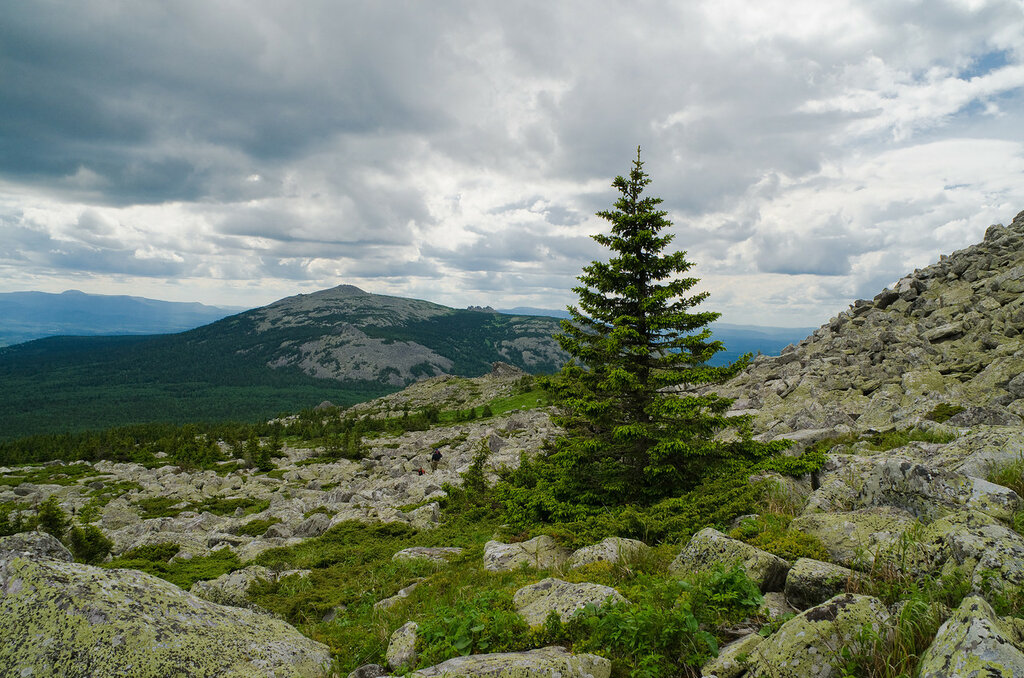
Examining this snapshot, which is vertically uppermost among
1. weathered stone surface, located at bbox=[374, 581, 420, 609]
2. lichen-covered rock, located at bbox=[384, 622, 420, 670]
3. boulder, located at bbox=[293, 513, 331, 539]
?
lichen-covered rock, located at bbox=[384, 622, 420, 670]

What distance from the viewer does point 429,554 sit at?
1546 centimetres

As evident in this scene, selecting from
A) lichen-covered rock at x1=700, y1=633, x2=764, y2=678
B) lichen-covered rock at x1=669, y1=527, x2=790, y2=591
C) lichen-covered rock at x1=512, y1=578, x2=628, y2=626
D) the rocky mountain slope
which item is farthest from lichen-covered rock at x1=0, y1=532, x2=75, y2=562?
lichen-covered rock at x1=700, y1=633, x2=764, y2=678

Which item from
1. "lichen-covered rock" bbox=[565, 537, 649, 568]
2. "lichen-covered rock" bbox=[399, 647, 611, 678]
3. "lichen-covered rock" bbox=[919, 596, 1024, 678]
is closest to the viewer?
"lichen-covered rock" bbox=[919, 596, 1024, 678]

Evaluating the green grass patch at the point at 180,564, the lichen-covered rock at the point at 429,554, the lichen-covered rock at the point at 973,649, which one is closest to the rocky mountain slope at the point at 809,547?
the lichen-covered rock at the point at 973,649

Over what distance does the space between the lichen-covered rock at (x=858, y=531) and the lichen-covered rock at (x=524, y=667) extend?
402 centimetres

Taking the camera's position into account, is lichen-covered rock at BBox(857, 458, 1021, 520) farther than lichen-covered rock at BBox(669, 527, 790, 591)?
Yes

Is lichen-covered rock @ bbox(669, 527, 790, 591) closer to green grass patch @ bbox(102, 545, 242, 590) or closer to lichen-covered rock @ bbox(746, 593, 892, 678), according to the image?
lichen-covered rock @ bbox(746, 593, 892, 678)

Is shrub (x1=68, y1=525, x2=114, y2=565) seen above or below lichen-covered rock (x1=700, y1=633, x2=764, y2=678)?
below

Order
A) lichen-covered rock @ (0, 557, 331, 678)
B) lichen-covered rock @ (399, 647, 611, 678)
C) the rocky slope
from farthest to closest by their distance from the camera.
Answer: the rocky slope, lichen-covered rock @ (0, 557, 331, 678), lichen-covered rock @ (399, 647, 611, 678)

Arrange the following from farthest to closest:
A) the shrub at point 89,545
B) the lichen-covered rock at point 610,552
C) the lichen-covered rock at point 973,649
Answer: the shrub at point 89,545 < the lichen-covered rock at point 610,552 < the lichen-covered rock at point 973,649

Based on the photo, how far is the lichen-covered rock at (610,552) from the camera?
9.65 meters

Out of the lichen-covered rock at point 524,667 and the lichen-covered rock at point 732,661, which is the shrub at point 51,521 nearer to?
the lichen-covered rock at point 524,667

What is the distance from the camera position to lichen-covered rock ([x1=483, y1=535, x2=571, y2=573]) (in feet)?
37.7

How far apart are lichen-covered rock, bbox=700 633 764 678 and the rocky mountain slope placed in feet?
0.08
